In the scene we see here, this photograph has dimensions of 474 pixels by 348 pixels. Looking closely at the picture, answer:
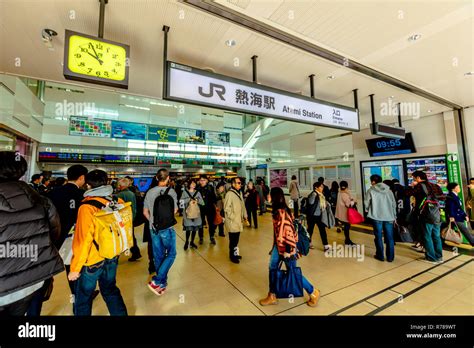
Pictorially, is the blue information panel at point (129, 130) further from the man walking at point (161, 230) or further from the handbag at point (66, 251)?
the handbag at point (66, 251)

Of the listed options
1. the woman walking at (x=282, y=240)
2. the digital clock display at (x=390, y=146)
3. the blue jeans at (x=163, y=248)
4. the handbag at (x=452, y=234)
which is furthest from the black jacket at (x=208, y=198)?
the digital clock display at (x=390, y=146)

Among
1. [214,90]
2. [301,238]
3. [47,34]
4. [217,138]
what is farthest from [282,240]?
[217,138]

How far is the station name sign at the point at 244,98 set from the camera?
7.25 feet

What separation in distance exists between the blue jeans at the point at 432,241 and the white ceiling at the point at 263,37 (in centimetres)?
270

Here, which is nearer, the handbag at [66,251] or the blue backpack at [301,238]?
the handbag at [66,251]

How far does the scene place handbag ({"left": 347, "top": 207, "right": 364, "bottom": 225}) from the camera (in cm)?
414

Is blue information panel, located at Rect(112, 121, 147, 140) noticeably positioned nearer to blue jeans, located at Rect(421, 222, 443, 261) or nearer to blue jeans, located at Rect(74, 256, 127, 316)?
blue jeans, located at Rect(74, 256, 127, 316)

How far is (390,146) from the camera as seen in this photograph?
6238mm

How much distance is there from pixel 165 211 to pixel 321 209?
319 centimetres

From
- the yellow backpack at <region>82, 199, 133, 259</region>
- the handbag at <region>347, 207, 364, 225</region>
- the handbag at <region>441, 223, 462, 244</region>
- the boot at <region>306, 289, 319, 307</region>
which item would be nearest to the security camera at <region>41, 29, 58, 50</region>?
the yellow backpack at <region>82, 199, 133, 259</region>

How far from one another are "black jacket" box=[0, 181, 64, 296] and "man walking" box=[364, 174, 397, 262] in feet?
14.9

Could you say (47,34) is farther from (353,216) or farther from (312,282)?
(353,216)
